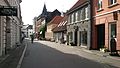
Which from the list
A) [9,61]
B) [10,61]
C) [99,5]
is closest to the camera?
[9,61]

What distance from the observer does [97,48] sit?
32719mm

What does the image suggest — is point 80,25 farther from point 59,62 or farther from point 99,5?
point 59,62

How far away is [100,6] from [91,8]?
2.53 meters

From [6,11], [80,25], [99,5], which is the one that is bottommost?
[80,25]

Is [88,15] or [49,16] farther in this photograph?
[49,16]

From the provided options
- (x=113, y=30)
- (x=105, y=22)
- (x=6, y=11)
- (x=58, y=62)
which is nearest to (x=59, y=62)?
(x=58, y=62)

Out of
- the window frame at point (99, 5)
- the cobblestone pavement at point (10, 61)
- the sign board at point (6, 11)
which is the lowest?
the cobblestone pavement at point (10, 61)

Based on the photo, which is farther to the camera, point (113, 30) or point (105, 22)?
point (105, 22)

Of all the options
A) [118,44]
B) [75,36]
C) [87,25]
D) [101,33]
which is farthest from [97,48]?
[75,36]

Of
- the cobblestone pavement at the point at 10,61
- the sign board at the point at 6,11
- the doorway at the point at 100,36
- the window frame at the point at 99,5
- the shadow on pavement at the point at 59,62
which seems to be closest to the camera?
the shadow on pavement at the point at 59,62

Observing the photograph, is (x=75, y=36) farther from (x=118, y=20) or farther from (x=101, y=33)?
(x=118, y=20)

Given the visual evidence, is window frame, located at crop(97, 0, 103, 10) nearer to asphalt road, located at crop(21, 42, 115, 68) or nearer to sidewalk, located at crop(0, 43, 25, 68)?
asphalt road, located at crop(21, 42, 115, 68)

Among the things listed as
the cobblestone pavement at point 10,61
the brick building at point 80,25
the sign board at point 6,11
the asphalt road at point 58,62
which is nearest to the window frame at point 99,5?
the brick building at point 80,25

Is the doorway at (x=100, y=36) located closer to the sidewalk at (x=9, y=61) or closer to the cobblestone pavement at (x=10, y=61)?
the cobblestone pavement at (x=10, y=61)
